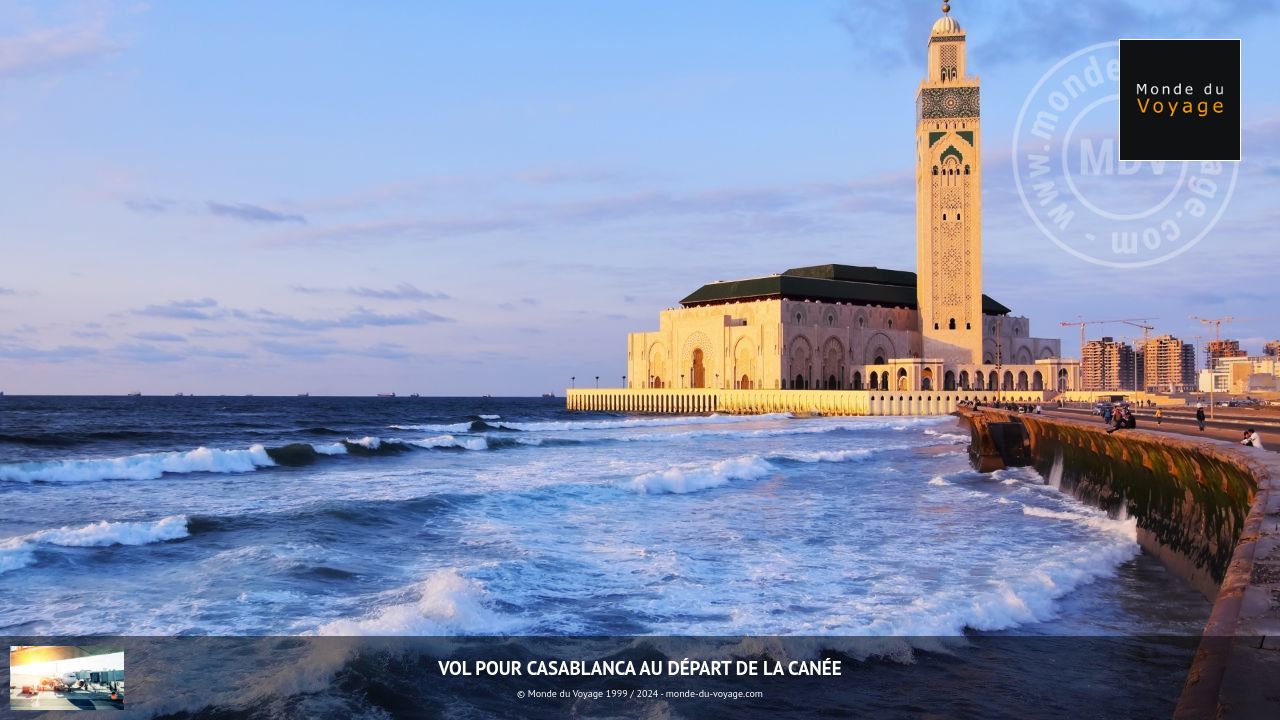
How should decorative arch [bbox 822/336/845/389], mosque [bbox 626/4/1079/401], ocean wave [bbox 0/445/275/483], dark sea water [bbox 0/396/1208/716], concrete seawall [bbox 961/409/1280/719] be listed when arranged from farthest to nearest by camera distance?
decorative arch [bbox 822/336/845/389], mosque [bbox 626/4/1079/401], ocean wave [bbox 0/445/275/483], dark sea water [bbox 0/396/1208/716], concrete seawall [bbox 961/409/1280/719]

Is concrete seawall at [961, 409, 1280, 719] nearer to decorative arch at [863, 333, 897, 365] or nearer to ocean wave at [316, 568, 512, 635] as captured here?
ocean wave at [316, 568, 512, 635]

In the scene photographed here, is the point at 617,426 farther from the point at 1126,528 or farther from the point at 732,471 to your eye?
the point at 1126,528

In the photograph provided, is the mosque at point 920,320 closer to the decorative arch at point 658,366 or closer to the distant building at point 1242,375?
the decorative arch at point 658,366

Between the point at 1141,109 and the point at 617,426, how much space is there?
5214 cm

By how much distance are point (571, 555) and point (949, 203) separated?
91.7 meters

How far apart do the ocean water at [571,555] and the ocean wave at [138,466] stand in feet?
0.70

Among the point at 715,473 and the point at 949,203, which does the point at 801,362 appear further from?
the point at 715,473

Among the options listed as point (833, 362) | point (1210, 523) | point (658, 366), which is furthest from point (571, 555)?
point (658, 366)

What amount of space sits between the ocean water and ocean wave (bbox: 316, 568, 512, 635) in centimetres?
4

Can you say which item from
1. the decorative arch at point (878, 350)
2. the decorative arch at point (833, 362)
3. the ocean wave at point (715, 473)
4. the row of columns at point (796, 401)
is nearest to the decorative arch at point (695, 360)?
the row of columns at point (796, 401)

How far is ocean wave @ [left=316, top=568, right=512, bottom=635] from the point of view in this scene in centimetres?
1066

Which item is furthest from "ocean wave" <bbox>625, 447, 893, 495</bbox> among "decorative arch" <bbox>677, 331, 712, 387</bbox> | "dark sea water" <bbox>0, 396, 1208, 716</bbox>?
"decorative arch" <bbox>677, 331, 712, 387</bbox>

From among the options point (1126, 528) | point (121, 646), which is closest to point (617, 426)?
point (1126, 528)

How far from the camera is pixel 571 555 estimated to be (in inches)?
628
